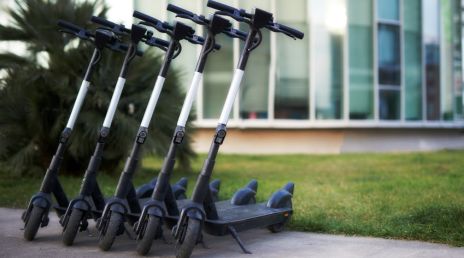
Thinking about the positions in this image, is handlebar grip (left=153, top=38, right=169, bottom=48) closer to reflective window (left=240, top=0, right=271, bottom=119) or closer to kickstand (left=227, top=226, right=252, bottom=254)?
kickstand (left=227, top=226, right=252, bottom=254)

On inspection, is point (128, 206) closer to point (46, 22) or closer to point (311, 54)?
point (46, 22)

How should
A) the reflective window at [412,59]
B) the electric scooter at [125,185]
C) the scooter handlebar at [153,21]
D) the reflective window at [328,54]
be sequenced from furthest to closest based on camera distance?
the reflective window at [412,59]
the reflective window at [328,54]
the scooter handlebar at [153,21]
the electric scooter at [125,185]

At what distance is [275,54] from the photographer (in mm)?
18969

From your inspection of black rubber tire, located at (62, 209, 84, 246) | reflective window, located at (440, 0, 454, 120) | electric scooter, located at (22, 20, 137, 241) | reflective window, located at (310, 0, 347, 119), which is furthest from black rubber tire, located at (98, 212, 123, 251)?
reflective window, located at (440, 0, 454, 120)

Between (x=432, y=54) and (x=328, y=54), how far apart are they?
4023mm

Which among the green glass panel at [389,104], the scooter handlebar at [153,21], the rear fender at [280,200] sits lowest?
the rear fender at [280,200]

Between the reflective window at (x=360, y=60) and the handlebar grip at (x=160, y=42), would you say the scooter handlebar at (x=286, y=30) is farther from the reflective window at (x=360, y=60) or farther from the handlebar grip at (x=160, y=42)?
the reflective window at (x=360, y=60)

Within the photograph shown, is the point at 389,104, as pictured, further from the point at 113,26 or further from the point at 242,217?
the point at 242,217

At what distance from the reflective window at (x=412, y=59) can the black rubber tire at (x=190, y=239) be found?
16347 millimetres

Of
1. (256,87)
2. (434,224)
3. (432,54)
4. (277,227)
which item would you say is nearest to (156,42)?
(277,227)

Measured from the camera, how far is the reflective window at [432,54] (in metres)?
21.1

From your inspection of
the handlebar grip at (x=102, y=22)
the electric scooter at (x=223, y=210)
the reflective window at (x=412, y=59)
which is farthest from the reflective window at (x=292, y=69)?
the electric scooter at (x=223, y=210)

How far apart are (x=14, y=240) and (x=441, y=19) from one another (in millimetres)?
18126

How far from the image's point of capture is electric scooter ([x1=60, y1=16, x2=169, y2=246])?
592 centimetres
